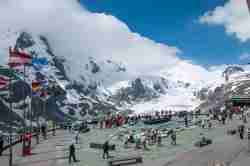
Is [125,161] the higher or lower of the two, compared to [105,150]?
lower

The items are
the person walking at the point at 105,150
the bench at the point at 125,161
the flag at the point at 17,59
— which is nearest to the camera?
the bench at the point at 125,161

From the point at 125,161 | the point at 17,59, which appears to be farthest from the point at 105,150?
the point at 17,59

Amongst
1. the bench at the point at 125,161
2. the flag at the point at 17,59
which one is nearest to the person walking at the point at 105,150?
the bench at the point at 125,161

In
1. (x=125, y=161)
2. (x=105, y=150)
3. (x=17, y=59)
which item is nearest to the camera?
(x=125, y=161)

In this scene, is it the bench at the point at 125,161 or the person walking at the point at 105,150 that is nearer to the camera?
the bench at the point at 125,161

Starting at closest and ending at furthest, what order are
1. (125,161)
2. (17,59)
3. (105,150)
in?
1. (125,161)
2. (17,59)
3. (105,150)

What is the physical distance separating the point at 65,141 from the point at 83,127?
14.2 meters

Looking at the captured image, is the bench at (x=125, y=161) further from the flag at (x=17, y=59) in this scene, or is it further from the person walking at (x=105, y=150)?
the flag at (x=17, y=59)

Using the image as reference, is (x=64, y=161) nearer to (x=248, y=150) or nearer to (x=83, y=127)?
(x=248, y=150)

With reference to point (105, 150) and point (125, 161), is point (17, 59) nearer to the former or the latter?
point (105, 150)

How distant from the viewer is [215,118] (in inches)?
2783

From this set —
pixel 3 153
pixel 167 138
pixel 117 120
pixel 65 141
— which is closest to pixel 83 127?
pixel 117 120

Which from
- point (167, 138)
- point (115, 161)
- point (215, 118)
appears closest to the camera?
point (115, 161)

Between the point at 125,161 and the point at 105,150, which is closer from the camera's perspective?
the point at 125,161
